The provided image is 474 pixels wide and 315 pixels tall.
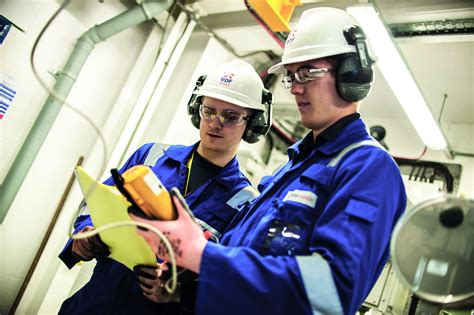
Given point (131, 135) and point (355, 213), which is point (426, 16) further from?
point (131, 135)

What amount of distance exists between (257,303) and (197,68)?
3049mm

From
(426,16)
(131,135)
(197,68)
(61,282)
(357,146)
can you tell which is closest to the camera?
(357,146)

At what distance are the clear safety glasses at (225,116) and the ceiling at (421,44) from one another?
147cm

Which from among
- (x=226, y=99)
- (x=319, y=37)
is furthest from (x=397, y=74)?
(x=319, y=37)

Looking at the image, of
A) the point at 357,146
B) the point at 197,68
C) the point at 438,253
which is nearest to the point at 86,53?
the point at 197,68

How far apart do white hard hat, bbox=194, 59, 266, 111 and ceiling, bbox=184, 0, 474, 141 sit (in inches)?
50.4

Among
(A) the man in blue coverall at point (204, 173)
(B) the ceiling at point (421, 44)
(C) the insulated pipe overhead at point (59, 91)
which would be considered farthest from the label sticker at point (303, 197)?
(C) the insulated pipe overhead at point (59, 91)

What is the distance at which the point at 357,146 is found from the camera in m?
1.06

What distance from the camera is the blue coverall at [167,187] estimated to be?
1.45 m

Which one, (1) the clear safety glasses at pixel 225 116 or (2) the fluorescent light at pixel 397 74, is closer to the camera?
(1) the clear safety glasses at pixel 225 116

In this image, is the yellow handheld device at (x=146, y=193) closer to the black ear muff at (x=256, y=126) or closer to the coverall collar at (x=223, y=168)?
the coverall collar at (x=223, y=168)

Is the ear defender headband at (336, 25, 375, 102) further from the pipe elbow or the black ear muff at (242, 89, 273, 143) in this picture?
the pipe elbow

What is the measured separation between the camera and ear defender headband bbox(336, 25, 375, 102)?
117 centimetres

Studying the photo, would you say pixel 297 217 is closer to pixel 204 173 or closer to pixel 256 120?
pixel 204 173
